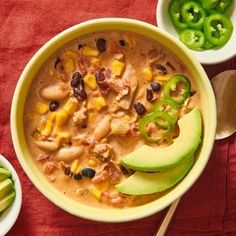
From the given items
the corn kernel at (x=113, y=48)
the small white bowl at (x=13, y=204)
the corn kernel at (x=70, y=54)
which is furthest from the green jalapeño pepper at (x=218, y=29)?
the small white bowl at (x=13, y=204)

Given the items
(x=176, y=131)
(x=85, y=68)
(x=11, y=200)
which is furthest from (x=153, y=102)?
(x=11, y=200)

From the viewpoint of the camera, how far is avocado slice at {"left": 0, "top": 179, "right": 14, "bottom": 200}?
Answer: 1731mm

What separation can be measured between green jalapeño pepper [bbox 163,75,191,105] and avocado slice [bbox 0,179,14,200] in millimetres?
497

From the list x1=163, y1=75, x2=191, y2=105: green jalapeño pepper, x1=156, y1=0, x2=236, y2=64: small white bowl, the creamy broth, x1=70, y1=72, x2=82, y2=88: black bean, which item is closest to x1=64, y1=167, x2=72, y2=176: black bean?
the creamy broth

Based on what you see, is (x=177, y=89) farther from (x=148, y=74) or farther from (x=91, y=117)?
(x=91, y=117)

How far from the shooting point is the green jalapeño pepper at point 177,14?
1753 mm

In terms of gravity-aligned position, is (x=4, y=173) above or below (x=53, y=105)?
below

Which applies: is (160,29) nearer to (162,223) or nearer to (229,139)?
(229,139)

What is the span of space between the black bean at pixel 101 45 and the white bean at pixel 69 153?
0.85 feet

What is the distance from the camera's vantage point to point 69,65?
1.65 metres

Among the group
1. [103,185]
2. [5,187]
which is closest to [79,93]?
[103,185]

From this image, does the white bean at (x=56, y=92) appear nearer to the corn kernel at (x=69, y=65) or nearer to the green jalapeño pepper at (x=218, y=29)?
the corn kernel at (x=69, y=65)

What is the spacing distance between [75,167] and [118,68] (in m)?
0.28

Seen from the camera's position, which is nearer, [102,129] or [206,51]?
[102,129]
